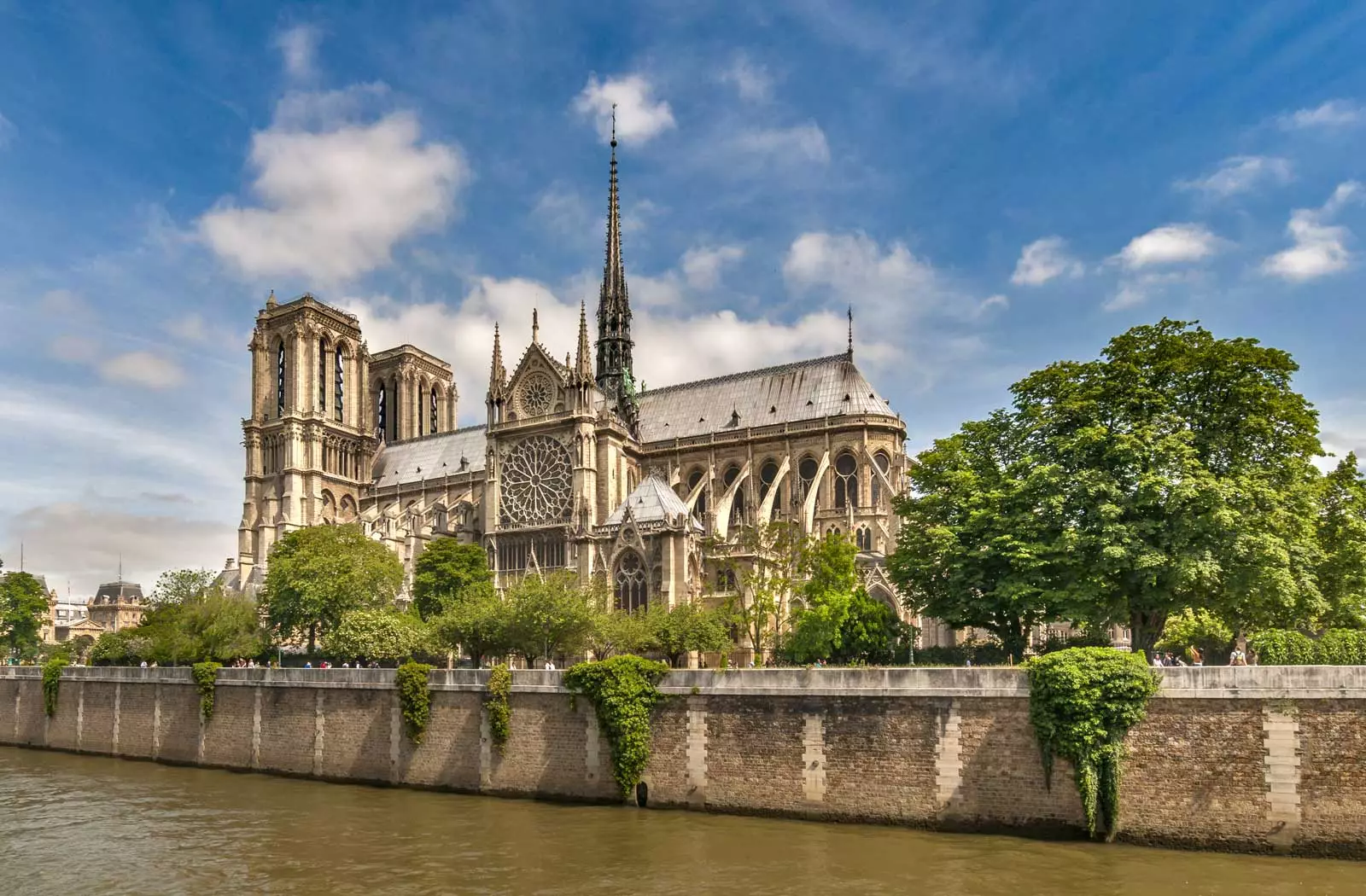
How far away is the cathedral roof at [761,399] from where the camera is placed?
67.7 meters

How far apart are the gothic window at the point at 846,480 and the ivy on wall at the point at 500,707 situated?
114 feet

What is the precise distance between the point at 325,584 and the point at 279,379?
44.7m

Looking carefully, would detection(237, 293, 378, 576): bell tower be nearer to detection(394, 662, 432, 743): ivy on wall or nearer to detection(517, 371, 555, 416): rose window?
detection(517, 371, 555, 416): rose window

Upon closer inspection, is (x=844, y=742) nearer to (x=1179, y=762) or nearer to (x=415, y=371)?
(x=1179, y=762)

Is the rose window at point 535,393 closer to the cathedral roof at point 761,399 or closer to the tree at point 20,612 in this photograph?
the cathedral roof at point 761,399

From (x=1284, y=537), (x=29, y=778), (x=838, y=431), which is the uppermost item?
(x=838, y=431)

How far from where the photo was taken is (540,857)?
81.4 feet

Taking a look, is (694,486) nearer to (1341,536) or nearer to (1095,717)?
(1341,536)

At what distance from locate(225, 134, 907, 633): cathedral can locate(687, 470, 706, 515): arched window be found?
13 cm

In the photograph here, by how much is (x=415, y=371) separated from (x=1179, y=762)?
90.2m

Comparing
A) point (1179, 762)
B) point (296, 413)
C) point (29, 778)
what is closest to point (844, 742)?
point (1179, 762)

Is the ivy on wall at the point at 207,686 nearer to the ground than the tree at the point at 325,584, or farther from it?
nearer to the ground

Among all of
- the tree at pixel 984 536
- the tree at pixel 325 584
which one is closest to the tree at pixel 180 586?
the tree at pixel 325 584

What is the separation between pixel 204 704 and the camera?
41250mm
